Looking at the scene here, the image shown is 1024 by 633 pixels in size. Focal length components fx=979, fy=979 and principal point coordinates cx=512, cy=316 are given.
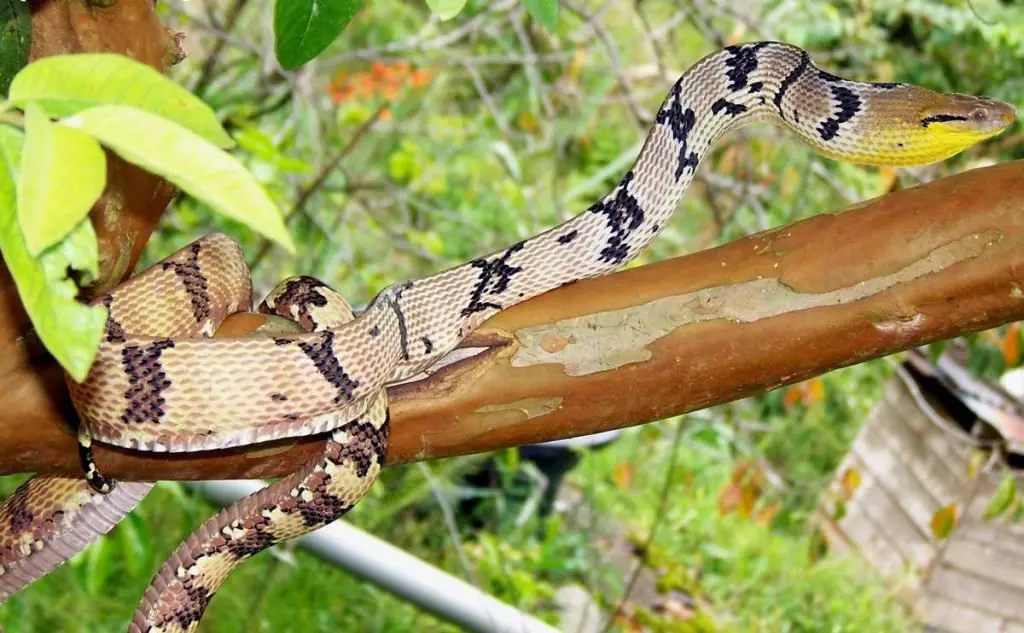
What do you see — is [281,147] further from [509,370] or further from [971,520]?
[971,520]

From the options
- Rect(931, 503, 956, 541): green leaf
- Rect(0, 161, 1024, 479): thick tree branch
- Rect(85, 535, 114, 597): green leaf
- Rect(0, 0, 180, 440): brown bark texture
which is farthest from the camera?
Rect(931, 503, 956, 541): green leaf

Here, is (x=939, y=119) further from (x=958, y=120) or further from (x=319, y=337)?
(x=319, y=337)

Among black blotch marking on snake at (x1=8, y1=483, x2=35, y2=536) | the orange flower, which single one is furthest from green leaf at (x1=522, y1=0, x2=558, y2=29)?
the orange flower

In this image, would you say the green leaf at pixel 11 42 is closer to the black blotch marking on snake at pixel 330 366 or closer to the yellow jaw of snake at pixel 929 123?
the black blotch marking on snake at pixel 330 366

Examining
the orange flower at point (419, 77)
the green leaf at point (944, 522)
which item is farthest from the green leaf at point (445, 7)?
A: the orange flower at point (419, 77)

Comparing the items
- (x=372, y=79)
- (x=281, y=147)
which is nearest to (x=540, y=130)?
(x=372, y=79)

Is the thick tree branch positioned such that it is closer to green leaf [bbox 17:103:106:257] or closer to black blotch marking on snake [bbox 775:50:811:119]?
black blotch marking on snake [bbox 775:50:811:119]
